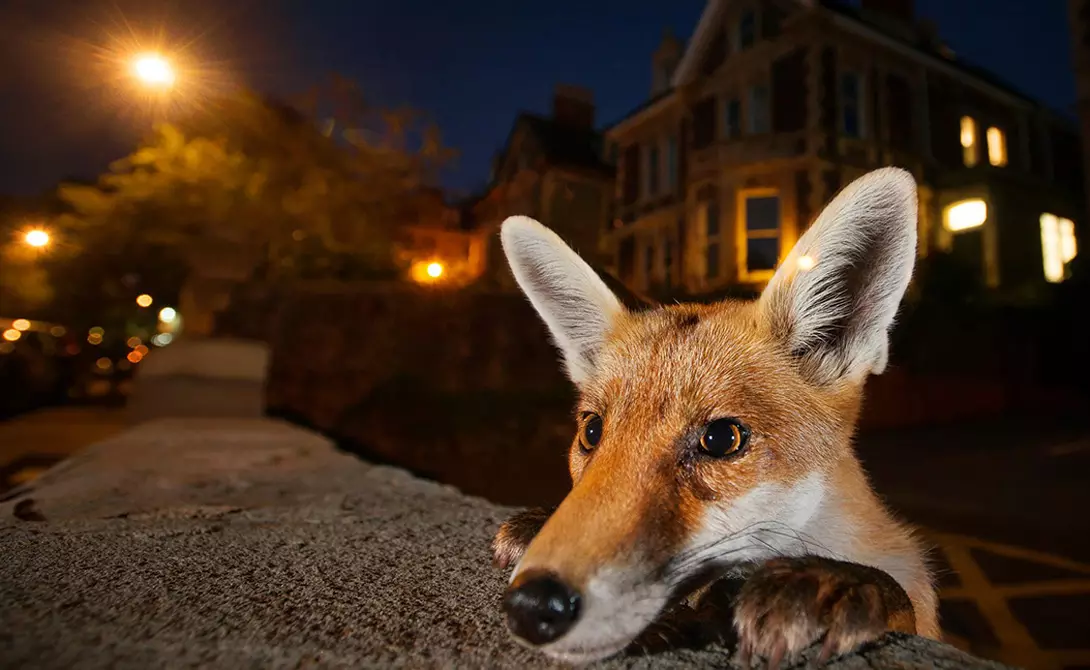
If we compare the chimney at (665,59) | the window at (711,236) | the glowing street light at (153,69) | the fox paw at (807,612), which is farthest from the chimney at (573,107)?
the fox paw at (807,612)

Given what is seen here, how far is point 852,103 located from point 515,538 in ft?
53.4

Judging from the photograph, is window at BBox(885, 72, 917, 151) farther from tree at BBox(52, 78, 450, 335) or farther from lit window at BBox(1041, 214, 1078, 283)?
tree at BBox(52, 78, 450, 335)

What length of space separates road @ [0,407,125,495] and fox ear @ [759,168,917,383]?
237 inches

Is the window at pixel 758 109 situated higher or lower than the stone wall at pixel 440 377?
higher

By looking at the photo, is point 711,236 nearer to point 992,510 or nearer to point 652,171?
point 652,171

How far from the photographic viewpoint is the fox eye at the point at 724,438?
58.7 inches

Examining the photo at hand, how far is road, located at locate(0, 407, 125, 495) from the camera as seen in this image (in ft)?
18.0

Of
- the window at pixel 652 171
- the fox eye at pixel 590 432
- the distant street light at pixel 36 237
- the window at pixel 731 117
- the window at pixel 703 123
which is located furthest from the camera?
the window at pixel 652 171

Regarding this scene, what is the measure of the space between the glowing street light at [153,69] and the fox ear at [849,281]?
1008 centimetres

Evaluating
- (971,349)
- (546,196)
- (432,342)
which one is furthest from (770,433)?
(546,196)

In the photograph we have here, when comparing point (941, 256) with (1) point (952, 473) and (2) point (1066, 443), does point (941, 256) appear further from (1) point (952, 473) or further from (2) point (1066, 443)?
(1) point (952, 473)

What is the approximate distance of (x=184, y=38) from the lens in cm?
895

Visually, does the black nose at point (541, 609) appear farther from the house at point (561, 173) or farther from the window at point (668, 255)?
the house at point (561, 173)

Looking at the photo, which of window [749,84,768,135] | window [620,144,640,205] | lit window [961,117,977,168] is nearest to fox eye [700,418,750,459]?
window [749,84,768,135]
